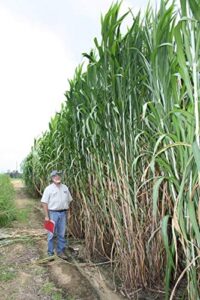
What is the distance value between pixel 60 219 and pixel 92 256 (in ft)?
2.56

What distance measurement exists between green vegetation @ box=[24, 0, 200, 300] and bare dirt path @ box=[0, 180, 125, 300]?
28 cm

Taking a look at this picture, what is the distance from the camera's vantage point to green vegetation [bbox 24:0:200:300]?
1.56 metres

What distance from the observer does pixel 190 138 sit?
1564 mm

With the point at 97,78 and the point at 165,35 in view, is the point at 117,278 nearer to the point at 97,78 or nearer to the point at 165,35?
the point at 97,78

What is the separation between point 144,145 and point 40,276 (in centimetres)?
181

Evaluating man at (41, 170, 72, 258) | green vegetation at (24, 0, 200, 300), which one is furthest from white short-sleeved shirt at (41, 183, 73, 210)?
green vegetation at (24, 0, 200, 300)

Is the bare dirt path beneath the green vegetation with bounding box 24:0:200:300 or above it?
beneath

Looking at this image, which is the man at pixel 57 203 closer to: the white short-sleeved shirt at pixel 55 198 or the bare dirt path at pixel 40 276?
the white short-sleeved shirt at pixel 55 198

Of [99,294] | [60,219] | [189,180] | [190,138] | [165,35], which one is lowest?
[99,294]

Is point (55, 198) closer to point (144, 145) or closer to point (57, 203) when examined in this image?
point (57, 203)

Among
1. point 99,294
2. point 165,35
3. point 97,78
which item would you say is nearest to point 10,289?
point 99,294

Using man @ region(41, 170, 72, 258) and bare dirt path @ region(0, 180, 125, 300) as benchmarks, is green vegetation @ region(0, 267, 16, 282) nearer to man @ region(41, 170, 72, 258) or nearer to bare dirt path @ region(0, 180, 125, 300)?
bare dirt path @ region(0, 180, 125, 300)

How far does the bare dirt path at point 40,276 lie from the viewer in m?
2.91

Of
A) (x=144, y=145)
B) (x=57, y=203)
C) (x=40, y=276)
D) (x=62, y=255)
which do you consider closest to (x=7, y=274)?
(x=40, y=276)
